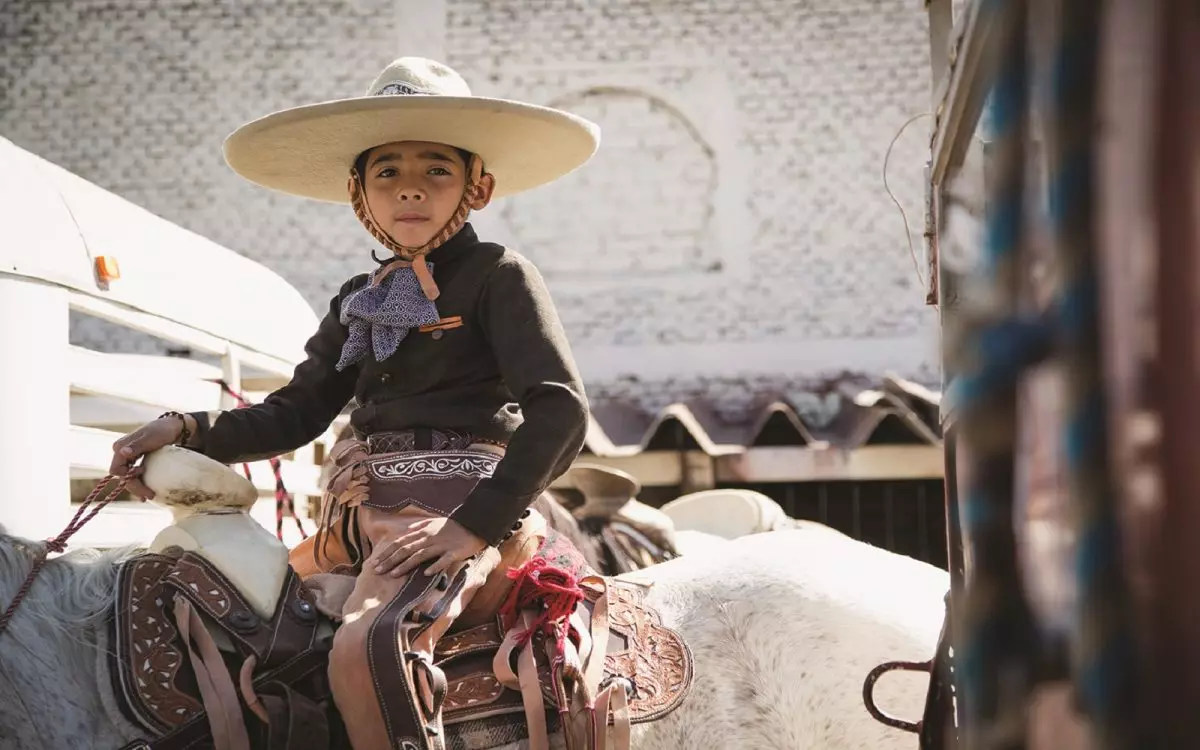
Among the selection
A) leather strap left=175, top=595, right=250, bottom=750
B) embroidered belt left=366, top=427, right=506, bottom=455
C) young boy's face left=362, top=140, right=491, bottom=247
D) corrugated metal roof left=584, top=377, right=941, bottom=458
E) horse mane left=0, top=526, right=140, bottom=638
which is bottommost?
corrugated metal roof left=584, top=377, right=941, bottom=458

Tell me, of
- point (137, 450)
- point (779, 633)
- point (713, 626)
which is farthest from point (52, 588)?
point (779, 633)

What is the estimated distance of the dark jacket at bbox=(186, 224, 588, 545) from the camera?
2182 mm

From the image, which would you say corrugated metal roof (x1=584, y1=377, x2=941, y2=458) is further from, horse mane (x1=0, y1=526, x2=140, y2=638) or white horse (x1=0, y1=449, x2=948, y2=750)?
horse mane (x1=0, y1=526, x2=140, y2=638)

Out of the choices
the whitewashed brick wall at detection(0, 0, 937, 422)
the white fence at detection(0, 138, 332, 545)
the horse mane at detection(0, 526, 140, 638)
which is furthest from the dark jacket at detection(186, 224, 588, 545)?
the whitewashed brick wall at detection(0, 0, 937, 422)

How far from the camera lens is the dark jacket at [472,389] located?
218cm

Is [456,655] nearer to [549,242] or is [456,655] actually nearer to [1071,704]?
[1071,704]

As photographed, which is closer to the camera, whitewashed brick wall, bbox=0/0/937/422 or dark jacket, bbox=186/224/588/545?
dark jacket, bbox=186/224/588/545

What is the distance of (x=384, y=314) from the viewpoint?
239 centimetres

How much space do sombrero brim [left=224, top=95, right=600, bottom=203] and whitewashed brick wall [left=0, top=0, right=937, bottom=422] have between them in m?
6.86

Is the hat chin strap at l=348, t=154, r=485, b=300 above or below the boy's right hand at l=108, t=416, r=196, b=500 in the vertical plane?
above

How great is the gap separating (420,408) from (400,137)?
56 cm

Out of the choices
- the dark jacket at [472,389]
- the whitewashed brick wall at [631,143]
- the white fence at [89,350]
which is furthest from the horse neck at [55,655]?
the whitewashed brick wall at [631,143]

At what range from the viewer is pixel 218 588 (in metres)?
2.18

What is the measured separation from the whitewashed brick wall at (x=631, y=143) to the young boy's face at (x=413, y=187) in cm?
717
